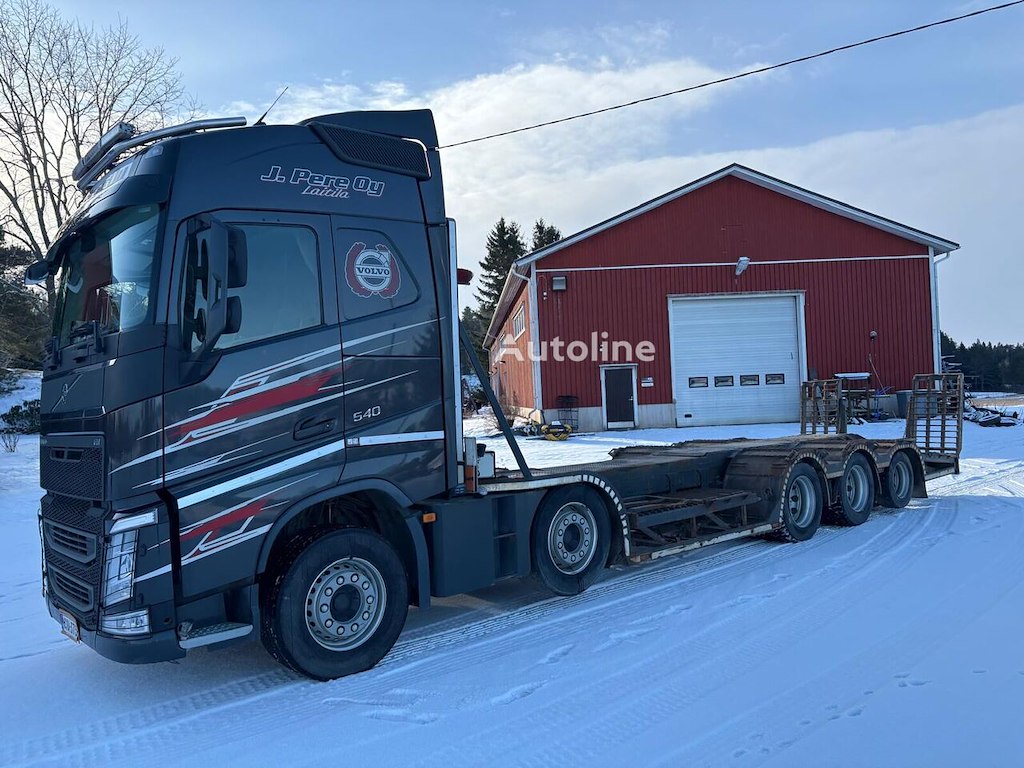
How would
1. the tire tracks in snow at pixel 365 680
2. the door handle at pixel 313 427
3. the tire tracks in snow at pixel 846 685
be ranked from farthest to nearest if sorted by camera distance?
the door handle at pixel 313 427 < the tire tracks in snow at pixel 365 680 < the tire tracks in snow at pixel 846 685

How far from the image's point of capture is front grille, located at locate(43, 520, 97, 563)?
440cm

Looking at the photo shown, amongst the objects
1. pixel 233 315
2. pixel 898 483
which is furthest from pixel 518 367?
pixel 233 315

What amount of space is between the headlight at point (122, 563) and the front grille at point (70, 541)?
221mm

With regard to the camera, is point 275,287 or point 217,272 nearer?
point 217,272

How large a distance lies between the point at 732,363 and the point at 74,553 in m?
23.1

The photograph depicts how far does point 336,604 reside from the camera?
16.1ft

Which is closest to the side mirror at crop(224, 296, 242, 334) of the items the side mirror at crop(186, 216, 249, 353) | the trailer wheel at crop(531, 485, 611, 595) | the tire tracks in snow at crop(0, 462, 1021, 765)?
the side mirror at crop(186, 216, 249, 353)

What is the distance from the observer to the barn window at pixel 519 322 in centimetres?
2842

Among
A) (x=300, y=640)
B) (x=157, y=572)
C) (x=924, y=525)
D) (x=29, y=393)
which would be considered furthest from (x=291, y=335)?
(x=29, y=393)

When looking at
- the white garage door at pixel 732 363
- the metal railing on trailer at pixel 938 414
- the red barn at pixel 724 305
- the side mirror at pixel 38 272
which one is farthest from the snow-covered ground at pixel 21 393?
the metal railing on trailer at pixel 938 414

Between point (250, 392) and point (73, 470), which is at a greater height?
point (250, 392)

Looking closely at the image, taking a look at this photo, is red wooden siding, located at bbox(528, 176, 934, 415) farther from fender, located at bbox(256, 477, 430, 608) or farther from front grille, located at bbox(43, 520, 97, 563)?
front grille, located at bbox(43, 520, 97, 563)

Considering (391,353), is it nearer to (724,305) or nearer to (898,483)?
(898,483)

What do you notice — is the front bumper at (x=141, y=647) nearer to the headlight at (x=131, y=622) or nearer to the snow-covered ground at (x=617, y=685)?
the headlight at (x=131, y=622)
